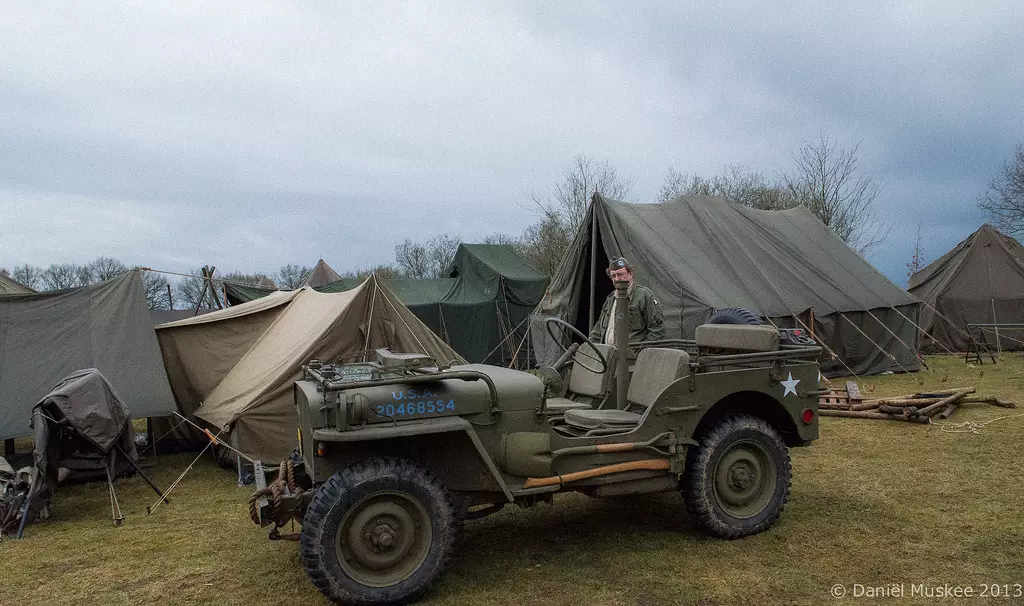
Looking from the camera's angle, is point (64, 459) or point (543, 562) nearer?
point (543, 562)

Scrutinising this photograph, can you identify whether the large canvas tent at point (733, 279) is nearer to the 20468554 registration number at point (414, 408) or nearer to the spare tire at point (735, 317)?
the spare tire at point (735, 317)

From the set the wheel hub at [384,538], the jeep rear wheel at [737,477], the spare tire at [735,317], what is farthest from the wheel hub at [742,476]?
the spare tire at [735,317]

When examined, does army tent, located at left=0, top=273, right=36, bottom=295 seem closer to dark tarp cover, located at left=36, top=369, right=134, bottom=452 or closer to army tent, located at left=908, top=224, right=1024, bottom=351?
dark tarp cover, located at left=36, top=369, right=134, bottom=452

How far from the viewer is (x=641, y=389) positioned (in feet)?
17.2

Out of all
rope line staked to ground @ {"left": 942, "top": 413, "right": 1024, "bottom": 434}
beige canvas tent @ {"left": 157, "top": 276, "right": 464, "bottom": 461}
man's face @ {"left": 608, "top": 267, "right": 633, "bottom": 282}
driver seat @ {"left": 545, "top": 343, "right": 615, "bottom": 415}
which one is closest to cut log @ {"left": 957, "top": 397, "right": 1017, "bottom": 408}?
rope line staked to ground @ {"left": 942, "top": 413, "right": 1024, "bottom": 434}

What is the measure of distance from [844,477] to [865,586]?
2573 mm

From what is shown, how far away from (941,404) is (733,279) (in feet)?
14.1

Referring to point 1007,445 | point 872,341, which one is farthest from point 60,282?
point 1007,445

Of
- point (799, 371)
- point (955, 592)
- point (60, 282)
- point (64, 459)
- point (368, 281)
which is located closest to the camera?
point (955, 592)

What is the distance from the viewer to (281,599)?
405cm

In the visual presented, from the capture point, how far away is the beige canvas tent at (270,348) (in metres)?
7.24

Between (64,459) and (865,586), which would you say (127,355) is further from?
(865,586)

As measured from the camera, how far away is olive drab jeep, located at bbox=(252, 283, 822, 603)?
12.7 ft

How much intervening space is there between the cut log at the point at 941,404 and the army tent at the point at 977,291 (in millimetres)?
9200
